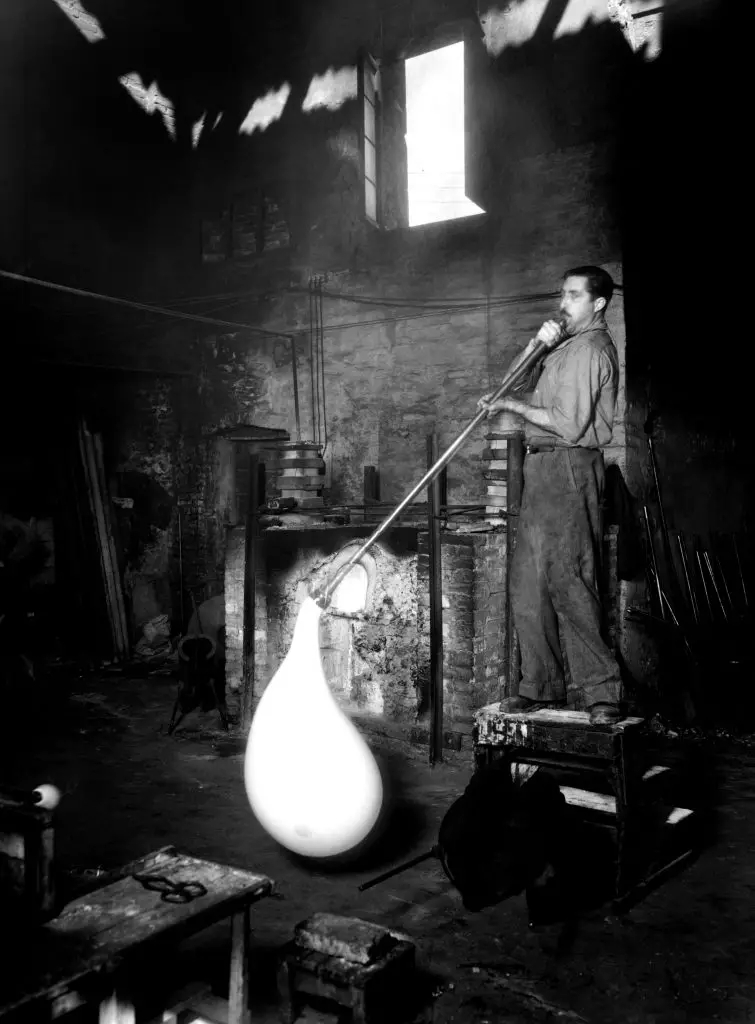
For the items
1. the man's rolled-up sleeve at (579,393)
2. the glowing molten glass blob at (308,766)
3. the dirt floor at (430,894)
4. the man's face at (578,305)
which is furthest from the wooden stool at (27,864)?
the man's face at (578,305)

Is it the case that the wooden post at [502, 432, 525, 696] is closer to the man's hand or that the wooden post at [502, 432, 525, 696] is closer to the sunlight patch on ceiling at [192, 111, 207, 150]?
the man's hand

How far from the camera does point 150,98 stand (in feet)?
36.0

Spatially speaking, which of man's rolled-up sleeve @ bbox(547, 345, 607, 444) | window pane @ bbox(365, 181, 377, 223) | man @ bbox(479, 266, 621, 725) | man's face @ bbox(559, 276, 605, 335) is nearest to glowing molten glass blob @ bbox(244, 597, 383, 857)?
man @ bbox(479, 266, 621, 725)

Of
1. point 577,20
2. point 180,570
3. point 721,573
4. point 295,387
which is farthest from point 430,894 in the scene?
point 577,20

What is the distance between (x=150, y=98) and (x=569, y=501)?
397 inches

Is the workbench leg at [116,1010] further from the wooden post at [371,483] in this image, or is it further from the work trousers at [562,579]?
the wooden post at [371,483]

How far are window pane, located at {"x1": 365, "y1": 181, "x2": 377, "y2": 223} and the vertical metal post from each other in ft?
14.3

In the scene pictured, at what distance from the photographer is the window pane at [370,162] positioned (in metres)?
9.27

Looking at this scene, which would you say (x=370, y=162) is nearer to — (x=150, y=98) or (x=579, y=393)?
(x=150, y=98)

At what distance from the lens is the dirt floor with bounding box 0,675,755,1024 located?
3064 mm

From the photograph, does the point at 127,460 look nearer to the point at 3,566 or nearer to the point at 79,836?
the point at 3,566

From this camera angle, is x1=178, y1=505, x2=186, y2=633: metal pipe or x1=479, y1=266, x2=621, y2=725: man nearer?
x1=479, y1=266, x2=621, y2=725: man

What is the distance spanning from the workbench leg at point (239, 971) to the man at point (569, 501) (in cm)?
193

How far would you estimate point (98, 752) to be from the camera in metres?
6.42
